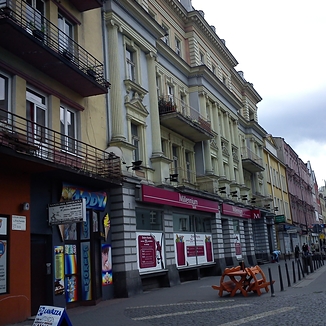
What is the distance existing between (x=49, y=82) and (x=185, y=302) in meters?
8.36

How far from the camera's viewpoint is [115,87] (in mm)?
18750

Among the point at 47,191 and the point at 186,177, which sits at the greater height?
the point at 186,177

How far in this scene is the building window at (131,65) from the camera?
2056 cm

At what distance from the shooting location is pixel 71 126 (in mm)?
16312

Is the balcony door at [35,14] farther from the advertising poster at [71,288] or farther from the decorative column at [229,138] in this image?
the decorative column at [229,138]

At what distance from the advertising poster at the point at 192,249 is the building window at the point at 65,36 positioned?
1029 centimetres

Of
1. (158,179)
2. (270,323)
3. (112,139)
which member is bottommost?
(270,323)

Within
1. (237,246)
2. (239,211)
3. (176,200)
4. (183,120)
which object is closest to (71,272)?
(176,200)

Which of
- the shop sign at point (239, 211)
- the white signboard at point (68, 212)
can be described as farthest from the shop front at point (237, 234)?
the white signboard at point (68, 212)

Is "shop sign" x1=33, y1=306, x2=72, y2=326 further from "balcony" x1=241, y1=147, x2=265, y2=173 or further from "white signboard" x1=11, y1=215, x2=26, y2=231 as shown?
"balcony" x1=241, y1=147, x2=265, y2=173

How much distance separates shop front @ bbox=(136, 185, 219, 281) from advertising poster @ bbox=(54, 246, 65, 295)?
4730 mm

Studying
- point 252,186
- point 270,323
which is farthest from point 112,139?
point 252,186

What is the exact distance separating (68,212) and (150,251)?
6.84 m

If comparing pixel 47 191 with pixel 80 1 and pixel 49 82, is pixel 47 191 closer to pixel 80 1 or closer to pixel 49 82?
pixel 49 82
